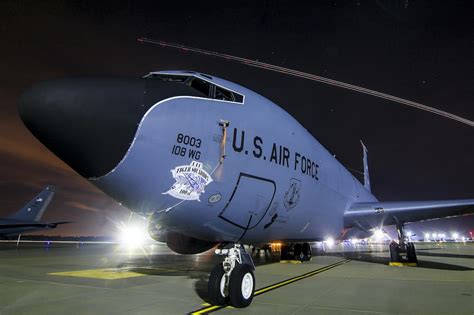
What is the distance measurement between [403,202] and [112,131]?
14559 mm

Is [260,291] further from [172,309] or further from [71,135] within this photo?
[71,135]

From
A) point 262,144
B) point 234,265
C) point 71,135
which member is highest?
point 262,144

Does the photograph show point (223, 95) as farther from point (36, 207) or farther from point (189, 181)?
point (36, 207)

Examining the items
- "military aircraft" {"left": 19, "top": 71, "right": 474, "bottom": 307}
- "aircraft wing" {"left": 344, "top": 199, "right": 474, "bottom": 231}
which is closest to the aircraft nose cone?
"military aircraft" {"left": 19, "top": 71, "right": 474, "bottom": 307}

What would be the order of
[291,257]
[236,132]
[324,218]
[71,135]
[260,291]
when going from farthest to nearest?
[291,257]
[324,218]
[260,291]
[236,132]
[71,135]

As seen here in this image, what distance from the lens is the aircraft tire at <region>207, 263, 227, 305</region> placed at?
21.6ft

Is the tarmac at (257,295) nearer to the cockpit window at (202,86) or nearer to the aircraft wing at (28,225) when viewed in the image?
the cockpit window at (202,86)

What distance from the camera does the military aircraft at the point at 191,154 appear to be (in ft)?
15.7

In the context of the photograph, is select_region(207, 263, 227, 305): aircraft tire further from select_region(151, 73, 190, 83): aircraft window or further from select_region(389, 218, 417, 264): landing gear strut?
select_region(389, 218, 417, 264): landing gear strut

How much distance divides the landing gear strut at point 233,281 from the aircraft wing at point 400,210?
8.35 m

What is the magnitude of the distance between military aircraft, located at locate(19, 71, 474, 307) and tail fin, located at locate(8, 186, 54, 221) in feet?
133

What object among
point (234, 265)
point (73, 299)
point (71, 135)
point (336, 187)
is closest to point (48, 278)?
point (73, 299)

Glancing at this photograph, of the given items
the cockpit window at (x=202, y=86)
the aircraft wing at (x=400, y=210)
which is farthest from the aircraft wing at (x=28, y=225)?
the cockpit window at (x=202, y=86)

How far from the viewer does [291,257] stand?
18.6m
